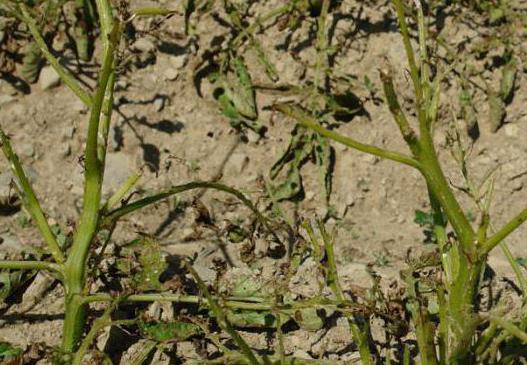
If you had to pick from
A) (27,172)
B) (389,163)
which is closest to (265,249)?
(389,163)

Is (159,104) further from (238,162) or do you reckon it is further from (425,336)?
(425,336)

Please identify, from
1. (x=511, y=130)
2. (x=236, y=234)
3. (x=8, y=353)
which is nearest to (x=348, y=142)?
(x=236, y=234)

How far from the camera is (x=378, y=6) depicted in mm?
3508

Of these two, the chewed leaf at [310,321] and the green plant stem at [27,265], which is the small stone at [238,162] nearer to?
the chewed leaf at [310,321]

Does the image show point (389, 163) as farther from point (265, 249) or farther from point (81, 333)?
point (81, 333)

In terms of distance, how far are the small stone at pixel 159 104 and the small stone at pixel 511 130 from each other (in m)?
1.47

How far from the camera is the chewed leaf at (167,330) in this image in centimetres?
230

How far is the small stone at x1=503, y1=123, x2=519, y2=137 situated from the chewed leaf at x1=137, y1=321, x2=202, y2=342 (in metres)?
1.70

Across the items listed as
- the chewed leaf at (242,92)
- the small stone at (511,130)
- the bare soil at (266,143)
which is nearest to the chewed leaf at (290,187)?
the bare soil at (266,143)

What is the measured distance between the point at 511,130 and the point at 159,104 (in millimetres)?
1511

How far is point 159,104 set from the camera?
3.23m

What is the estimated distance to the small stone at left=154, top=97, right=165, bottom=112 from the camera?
10.6ft

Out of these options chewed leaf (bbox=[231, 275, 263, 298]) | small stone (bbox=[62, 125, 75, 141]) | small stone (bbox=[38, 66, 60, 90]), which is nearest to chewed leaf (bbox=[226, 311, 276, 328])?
chewed leaf (bbox=[231, 275, 263, 298])

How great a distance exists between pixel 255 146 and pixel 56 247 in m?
1.28
